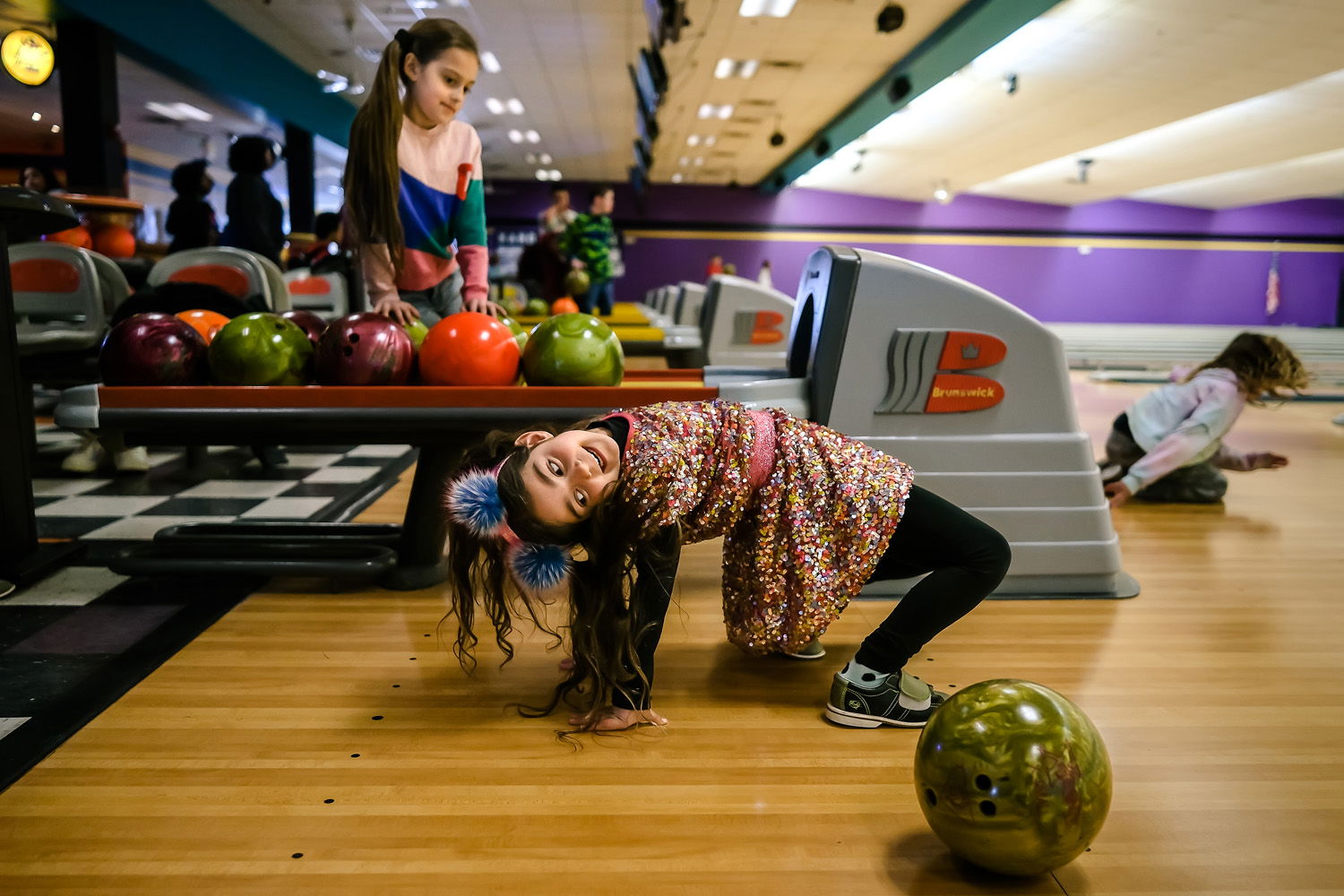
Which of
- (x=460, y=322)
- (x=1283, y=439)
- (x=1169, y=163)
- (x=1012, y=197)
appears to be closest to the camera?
(x=460, y=322)

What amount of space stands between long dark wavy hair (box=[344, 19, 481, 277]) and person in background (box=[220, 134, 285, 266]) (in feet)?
7.89

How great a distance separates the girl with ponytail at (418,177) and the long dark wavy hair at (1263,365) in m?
2.54

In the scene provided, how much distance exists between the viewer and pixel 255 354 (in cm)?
214

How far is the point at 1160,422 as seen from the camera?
3439mm

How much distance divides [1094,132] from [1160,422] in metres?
8.27

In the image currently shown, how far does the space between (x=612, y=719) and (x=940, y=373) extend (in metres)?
1.13

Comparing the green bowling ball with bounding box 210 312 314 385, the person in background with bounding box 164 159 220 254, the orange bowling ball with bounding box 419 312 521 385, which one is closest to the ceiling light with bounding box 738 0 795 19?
the person in background with bounding box 164 159 220 254

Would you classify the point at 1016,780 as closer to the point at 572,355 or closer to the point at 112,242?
the point at 572,355

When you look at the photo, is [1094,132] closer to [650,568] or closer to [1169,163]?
[1169,163]

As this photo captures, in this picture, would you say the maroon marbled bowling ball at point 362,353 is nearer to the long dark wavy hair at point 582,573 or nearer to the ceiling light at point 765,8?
the long dark wavy hair at point 582,573

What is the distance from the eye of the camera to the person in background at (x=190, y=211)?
466 centimetres

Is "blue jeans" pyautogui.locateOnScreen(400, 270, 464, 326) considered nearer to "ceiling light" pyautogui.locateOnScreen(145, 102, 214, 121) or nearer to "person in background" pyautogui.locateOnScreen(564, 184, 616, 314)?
"person in background" pyautogui.locateOnScreen(564, 184, 616, 314)

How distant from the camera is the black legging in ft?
5.16

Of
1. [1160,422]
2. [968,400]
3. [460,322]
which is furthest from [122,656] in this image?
[1160,422]
